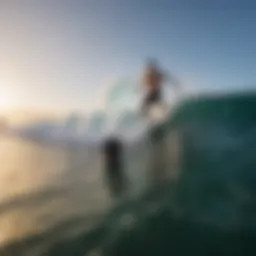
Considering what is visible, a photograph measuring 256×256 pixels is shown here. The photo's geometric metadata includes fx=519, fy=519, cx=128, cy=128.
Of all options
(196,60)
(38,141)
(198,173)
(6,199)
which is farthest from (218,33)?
(6,199)

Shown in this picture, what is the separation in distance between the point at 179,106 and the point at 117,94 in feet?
0.46

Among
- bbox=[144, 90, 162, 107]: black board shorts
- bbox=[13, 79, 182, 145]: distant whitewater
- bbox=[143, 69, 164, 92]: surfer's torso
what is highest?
bbox=[143, 69, 164, 92]: surfer's torso

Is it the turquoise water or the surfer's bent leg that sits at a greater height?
the surfer's bent leg

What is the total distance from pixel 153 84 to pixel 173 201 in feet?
0.86

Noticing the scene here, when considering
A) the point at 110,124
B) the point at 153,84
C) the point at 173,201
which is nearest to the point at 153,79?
the point at 153,84

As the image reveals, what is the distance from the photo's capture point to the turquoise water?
3.62ft

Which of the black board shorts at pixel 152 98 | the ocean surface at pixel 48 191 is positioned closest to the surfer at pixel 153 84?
the black board shorts at pixel 152 98

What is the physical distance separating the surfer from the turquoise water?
54 millimetres

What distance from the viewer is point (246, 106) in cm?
115

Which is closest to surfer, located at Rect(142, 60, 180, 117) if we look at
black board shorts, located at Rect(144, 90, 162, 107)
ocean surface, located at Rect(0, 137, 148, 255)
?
black board shorts, located at Rect(144, 90, 162, 107)

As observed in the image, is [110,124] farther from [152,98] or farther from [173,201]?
[173,201]

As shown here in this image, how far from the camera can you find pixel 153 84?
3.81 ft

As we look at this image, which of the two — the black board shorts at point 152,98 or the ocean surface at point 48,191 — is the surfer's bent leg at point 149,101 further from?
the ocean surface at point 48,191

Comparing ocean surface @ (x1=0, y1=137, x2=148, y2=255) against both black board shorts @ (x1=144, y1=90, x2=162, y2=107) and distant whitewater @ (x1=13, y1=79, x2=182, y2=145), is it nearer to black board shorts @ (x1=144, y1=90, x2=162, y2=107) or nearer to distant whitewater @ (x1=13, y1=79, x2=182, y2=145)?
distant whitewater @ (x1=13, y1=79, x2=182, y2=145)
